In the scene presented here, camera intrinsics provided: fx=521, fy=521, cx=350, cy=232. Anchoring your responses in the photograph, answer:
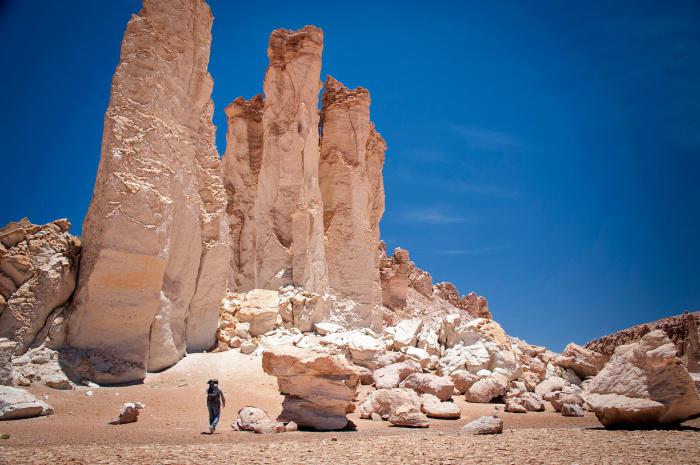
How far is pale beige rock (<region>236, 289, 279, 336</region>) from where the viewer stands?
61.0ft

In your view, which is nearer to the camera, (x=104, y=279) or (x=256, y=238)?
(x=104, y=279)

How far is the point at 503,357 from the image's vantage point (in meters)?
18.2

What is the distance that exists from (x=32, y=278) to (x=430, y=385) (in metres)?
11.0

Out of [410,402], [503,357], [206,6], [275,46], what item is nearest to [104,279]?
[410,402]

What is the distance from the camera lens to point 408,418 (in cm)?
1157

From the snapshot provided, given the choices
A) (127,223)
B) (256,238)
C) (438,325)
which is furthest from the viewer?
(256,238)

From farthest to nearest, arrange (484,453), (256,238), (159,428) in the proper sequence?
(256,238), (159,428), (484,453)

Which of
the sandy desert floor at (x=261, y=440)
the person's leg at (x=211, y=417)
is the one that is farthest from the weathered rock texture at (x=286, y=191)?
the person's leg at (x=211, y=417)

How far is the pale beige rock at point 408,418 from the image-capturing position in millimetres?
11555

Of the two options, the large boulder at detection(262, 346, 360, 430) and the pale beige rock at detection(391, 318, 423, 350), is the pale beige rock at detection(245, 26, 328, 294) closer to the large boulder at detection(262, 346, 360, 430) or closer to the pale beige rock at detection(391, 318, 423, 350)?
the pale beige rock at detection(391, 318, 423, 350)

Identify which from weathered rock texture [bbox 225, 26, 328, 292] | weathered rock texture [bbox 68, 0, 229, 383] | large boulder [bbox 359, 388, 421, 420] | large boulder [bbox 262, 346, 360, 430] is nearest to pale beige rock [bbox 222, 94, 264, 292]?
weathered rock texture [bbox 225, 26, 328, 292]

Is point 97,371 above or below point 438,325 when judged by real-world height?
below

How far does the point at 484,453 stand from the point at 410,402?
524 centimetres

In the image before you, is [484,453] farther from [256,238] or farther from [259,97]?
[259,97]
